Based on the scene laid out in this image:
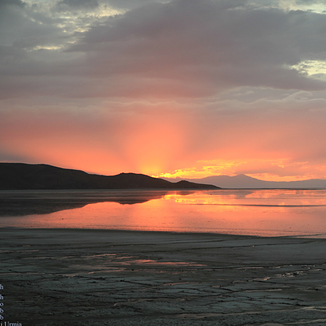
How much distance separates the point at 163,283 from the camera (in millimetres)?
8719

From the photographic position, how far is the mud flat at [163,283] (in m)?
6.43

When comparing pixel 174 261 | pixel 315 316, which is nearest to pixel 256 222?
pixel 174 261

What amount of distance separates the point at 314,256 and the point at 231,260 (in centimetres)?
282

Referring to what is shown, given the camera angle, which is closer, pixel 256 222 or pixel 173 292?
pixel 173 292

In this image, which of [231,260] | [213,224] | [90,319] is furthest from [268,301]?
[213,224]

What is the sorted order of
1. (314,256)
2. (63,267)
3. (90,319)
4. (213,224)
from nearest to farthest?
(90,319) → (63,267) → (314,256) → (213,224)

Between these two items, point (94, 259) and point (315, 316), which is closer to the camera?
point (315, 316)

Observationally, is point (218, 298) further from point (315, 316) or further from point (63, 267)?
point (63, 267)

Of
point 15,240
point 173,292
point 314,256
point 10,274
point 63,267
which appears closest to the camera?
point 173,292

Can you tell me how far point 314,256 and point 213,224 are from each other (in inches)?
462

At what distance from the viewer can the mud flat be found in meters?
6.43

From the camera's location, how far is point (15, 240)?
1620 cm

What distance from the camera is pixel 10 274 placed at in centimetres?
950

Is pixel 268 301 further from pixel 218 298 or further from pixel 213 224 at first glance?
pixel 213 224
